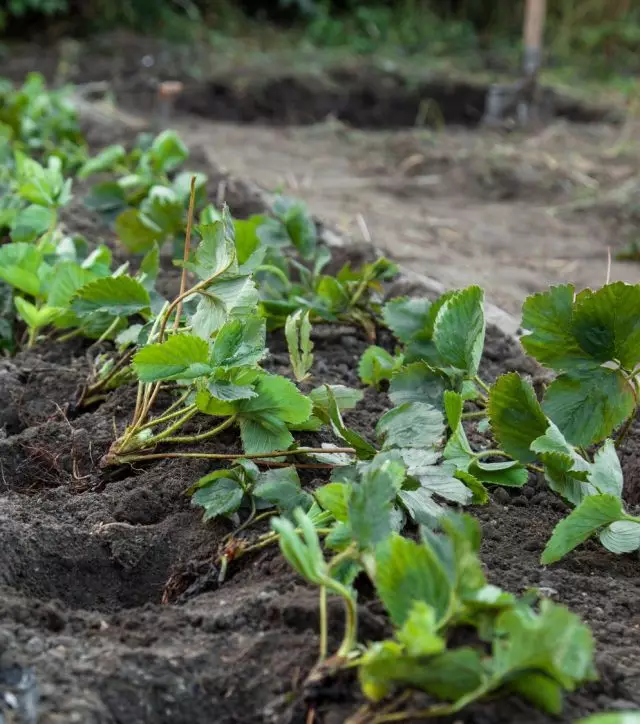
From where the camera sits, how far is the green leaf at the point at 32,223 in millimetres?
2688

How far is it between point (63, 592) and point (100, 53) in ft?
26.0

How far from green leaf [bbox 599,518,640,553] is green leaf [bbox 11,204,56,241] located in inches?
66.2

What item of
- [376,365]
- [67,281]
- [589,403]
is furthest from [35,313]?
[589,403]

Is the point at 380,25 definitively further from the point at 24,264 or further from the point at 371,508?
the point at 371,508

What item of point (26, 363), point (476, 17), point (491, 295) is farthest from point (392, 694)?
point (476, 17)

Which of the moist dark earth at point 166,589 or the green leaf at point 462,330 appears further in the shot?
the green leaf at point 462,330

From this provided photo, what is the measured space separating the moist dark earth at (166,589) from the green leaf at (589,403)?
0.16 m

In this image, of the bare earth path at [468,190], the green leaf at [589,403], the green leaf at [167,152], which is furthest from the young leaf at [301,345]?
the green leaf at [167,152]

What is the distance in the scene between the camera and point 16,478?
5.99ft

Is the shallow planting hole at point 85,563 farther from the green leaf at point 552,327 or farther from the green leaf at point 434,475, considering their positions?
the green leaf at point 552,327

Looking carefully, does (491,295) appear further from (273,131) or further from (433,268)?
(273,131)

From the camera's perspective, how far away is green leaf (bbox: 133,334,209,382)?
157 centimetres

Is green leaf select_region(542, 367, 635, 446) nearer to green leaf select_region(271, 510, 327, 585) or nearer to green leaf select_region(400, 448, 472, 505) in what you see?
green leaf select_region(400, 448, 472, 505)

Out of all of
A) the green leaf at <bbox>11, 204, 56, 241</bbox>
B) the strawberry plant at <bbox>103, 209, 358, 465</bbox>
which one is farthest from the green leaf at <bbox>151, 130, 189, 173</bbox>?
the strawberry plant at <bbox>103, 209, 358, 465</bbox>
